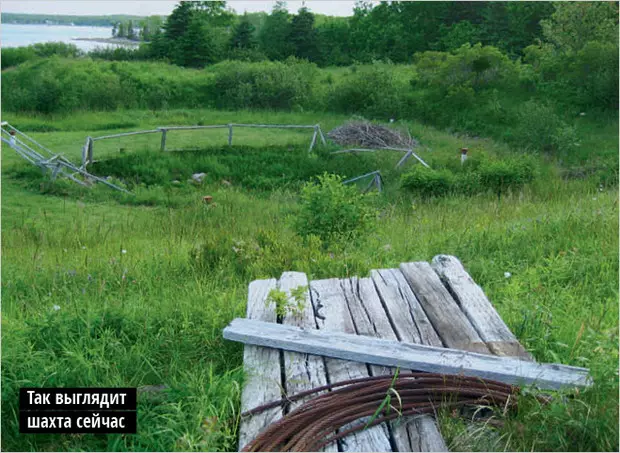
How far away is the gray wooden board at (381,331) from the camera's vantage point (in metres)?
2.85

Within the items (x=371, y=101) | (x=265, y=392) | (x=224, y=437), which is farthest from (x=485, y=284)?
(x=371, y=101)

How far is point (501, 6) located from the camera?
2852 cm

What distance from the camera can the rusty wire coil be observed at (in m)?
2.84

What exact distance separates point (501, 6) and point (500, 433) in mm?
28843

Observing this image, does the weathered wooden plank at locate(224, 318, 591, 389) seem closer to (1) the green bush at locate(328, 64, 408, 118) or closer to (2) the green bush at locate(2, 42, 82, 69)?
(1) the green bush at locate(328, 64, 408, 118)

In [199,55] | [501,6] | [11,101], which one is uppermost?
[501,6]

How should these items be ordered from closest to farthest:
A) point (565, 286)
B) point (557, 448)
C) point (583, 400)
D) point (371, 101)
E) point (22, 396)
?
point (557, 448) → point (583, 400) → point (22, 396) → point (565, 286) → point (371, 101)

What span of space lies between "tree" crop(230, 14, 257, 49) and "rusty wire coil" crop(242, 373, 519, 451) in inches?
1063

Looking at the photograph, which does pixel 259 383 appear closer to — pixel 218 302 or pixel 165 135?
pixel 218 302

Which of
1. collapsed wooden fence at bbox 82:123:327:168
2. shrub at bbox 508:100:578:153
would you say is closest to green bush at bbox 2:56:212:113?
collapsed wooden fence at bbox 82:123:327:168

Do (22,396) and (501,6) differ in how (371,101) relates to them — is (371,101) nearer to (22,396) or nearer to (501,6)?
(501,6)
